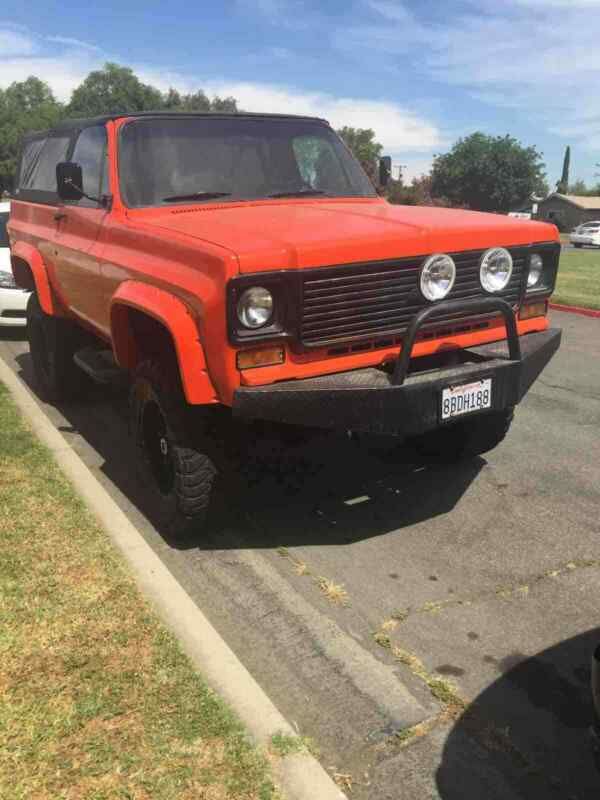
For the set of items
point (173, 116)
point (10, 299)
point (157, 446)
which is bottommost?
point (157, 446)

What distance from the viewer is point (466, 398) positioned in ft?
11.1

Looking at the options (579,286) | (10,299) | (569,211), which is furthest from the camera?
(569,211)

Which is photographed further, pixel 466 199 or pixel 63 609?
pixel 466 199

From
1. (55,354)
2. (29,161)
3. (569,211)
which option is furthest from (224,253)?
(569,211)

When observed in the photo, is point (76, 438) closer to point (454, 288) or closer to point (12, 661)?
point (12, 661)

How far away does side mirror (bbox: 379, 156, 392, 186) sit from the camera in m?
5.93

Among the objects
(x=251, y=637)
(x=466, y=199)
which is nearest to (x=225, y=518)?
(x=251, y=637)

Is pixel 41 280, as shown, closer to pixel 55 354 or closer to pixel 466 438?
pixel 55 354

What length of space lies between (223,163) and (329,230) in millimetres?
1397

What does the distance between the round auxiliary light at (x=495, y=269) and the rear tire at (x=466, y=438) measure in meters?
0.99

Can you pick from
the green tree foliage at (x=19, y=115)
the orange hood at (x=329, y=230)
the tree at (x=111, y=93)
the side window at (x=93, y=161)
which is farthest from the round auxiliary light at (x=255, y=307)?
the tree at (x=111, y=93)

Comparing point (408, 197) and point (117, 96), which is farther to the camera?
point (117, 96)

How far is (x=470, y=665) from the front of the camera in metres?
2.82

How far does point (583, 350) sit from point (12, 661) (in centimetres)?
754
